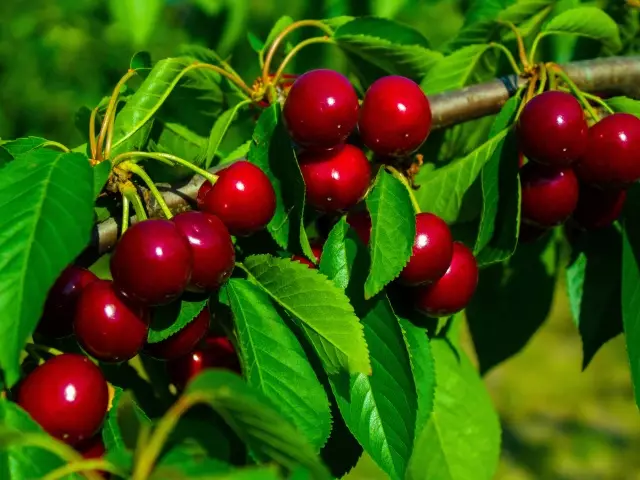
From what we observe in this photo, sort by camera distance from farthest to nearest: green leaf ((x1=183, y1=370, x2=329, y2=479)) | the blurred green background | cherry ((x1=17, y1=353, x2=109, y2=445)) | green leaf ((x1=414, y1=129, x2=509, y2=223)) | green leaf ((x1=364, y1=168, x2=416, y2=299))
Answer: the blurred green background → green leaf ((x1=414, y1=129, x2=509, y2=223)) → green leaf ((x1=364, y1=168, x2=416, y2=299)) → cherry ((x1=17, y1=353, x2=109, y2=445)) → green leaf ((x1=183, y1=370, x2=329, y2=479))

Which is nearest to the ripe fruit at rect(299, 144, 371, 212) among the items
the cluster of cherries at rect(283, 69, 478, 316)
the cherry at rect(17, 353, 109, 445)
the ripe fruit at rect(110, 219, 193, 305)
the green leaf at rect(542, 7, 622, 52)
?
the cluster of cherries at rect(283, 69, 478, 316)

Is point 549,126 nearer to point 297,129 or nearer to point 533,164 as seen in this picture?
point 533,164

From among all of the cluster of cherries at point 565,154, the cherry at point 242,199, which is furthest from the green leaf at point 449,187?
the cherry at point 242,199

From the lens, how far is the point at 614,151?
44.6 inches

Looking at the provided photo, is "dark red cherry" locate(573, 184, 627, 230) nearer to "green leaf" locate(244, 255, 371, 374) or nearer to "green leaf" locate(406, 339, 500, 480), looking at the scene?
"green leaf" locate(406, 339, 500, 480)

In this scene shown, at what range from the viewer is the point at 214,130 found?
3.79 feet

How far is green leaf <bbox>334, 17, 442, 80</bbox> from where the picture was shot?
52.2 inches

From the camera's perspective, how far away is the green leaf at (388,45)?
133 centimetres

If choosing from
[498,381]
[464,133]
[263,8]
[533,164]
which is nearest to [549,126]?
[533,164]

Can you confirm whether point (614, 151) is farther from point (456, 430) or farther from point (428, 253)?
point (456, 430)

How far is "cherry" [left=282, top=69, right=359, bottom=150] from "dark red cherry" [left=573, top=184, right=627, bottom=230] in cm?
38

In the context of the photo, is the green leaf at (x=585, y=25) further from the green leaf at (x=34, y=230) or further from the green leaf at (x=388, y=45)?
the green leaf at (x=34, y=230)

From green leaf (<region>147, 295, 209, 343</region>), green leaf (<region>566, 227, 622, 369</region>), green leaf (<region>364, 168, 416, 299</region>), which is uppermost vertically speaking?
green leaf (<region>364, 168, 416, 299</region>)

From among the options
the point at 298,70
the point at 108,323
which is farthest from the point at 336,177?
the point at 298,70
